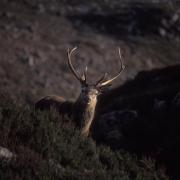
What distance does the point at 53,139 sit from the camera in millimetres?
11180

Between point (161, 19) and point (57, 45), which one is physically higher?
point (161, 19)

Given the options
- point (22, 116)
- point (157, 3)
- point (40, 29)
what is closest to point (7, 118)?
point (22, 116)

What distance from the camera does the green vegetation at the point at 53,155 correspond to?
985 centimetres

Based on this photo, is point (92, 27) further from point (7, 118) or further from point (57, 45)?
point (7, 118)

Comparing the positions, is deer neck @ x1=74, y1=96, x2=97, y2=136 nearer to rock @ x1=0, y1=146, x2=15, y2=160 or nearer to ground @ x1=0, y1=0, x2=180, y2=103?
rock @ x1=0, y1=146, x2=15, y2=160

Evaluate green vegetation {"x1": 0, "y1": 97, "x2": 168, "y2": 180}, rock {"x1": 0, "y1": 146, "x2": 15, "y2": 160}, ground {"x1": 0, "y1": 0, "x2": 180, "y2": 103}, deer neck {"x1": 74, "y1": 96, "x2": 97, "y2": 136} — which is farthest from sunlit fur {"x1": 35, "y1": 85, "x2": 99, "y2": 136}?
ground {"x1": 0, "y1": 0, "x2": 180, "y2": 103}

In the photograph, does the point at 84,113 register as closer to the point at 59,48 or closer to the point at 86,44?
the point at 59,48

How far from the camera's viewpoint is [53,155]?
10703mm

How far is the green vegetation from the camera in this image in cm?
985

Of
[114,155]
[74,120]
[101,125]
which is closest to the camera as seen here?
[114,155]

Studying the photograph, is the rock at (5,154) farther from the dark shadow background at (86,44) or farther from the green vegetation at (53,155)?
the dark shadow background at (86,44)

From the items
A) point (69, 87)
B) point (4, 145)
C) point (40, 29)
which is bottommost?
point (4, 145)

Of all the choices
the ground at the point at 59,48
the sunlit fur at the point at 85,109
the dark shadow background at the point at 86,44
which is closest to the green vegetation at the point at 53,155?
the sunlit fur at the point at 85,109

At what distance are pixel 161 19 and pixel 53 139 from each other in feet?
114
